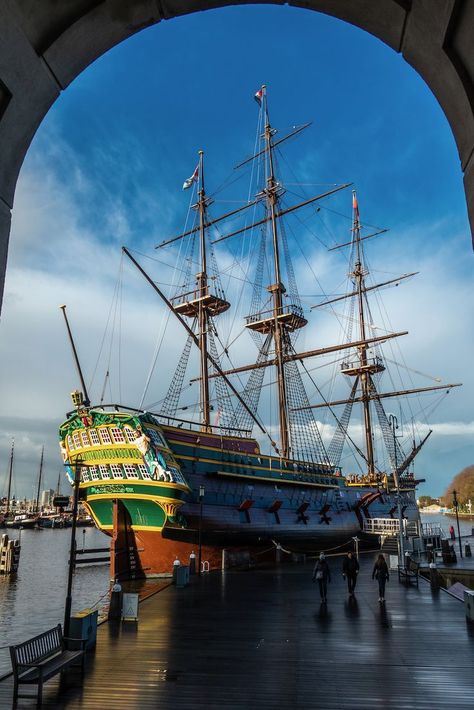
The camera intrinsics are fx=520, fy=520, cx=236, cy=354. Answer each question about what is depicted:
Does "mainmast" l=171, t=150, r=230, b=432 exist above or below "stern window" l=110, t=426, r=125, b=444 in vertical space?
above

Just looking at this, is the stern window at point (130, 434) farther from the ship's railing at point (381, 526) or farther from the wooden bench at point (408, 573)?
the ship's railing at point (381, 526)

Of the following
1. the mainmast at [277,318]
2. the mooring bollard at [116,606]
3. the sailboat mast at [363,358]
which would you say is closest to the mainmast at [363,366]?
the sailboat mast at [363,358]

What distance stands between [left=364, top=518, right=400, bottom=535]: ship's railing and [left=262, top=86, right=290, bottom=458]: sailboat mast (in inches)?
306

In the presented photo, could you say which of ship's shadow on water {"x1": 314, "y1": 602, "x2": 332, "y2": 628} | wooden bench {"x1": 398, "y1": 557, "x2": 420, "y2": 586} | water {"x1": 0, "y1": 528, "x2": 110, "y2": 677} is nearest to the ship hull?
water {"x1": 0, "y1": 528, "x2": 110, "y2": 677}

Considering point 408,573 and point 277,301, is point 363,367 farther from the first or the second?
point 408,573

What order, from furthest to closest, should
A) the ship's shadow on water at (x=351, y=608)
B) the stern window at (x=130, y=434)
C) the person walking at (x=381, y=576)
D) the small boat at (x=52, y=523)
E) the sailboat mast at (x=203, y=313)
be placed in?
the small boat at (x=52, y=523) < the sailboat mast at (x=203, y=313) < the stern window at (x=130, y=434) < the person walking at (x=381, y=576) < the ship's shadow on water at (x=351, y=608)

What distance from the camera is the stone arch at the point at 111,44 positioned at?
3.18 meters

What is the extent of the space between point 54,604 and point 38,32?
27.1 metres

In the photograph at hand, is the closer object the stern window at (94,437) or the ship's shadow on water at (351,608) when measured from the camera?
the ship's shadow on water at (351,608)

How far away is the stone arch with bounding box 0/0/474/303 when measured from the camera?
3176mm

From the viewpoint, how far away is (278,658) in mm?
8445

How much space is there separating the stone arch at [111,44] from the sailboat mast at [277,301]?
3568 cm

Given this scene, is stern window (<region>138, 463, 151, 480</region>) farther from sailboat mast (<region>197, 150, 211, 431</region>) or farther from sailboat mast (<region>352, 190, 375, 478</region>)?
sailboat mast (<region>352, 190, 375, 478</region>)

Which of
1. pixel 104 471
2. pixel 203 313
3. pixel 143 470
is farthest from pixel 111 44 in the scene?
pixel 203 313
